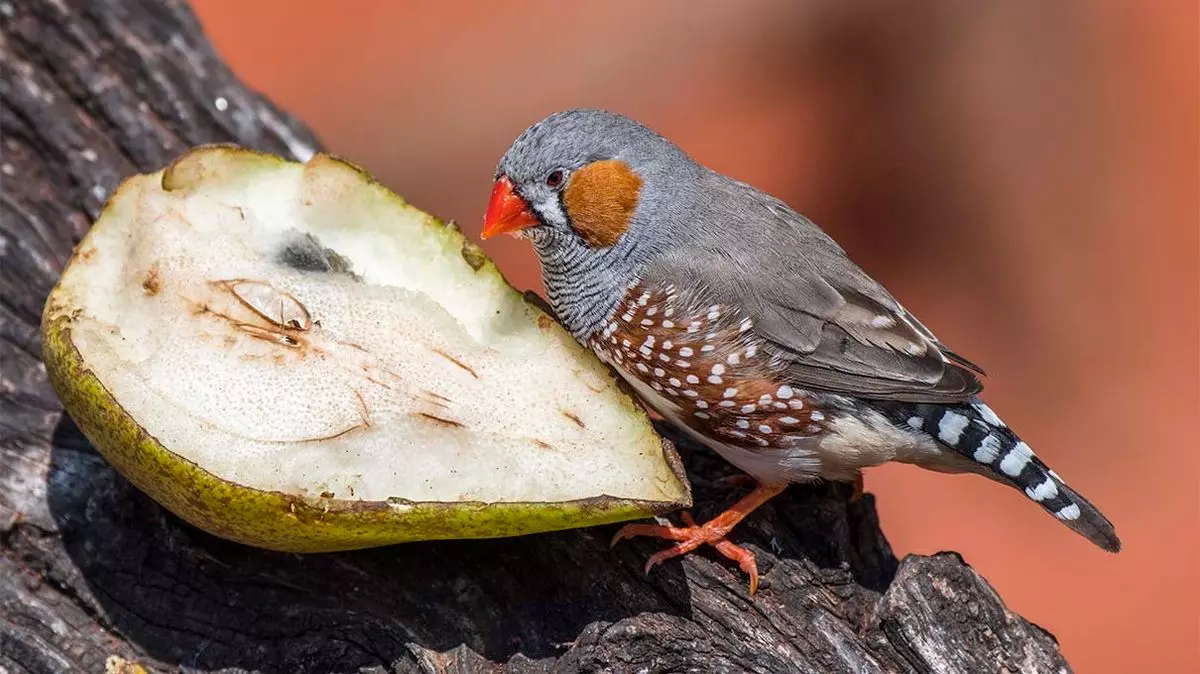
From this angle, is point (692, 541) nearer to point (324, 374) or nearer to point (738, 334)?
point (738, 334)

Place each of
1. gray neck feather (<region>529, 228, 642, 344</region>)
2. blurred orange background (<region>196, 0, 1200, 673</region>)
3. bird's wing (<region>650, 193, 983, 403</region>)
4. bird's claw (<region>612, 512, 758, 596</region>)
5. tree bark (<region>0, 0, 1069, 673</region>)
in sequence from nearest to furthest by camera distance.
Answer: tree bark (<region>0, 0, 1069, 673</region>) → bird's claw (<region>612, 512, 758, 596</region>) → bird's wing (<region>650, 193, 983, 403</region>) → gray neck feather (<region>529, 228, 642, 344</region>) → blurred orange background (<region>196, 0, 1200, 673</region>)

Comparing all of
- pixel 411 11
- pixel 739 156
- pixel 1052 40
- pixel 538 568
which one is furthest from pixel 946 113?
pixel 538 568

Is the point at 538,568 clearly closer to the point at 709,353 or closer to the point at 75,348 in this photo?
the point at 709,353

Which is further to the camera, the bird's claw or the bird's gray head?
the bird's gray head

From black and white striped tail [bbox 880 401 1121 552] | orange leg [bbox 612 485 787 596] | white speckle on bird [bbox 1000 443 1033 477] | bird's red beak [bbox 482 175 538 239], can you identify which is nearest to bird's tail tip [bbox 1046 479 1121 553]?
black and white striped tail [bbox 880 401 1121 552]

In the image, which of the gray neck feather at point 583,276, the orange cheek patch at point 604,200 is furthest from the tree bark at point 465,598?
the orange cheek patch at point 604,200

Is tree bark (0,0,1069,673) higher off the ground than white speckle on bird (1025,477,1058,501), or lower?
lower

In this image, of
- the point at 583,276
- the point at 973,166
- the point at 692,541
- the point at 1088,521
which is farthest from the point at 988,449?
the point at 973,166

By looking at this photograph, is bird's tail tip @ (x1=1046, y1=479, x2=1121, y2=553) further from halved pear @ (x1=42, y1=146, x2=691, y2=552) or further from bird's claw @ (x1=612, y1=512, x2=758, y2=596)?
halved pear @ (x1=42, y1=146, x2=691, y2=552)
